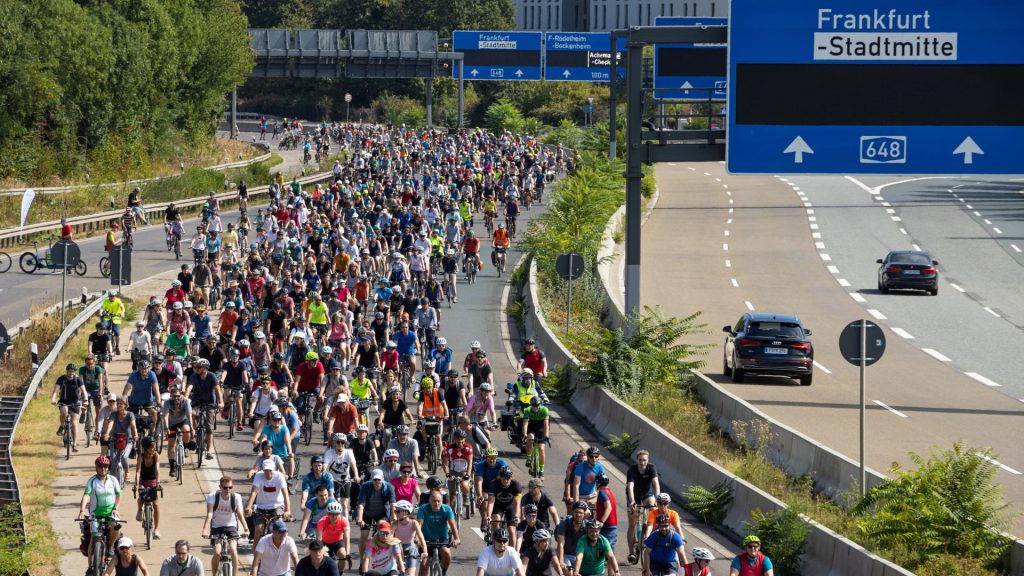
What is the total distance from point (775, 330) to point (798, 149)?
842 cm

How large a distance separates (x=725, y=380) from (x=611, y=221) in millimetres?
22587

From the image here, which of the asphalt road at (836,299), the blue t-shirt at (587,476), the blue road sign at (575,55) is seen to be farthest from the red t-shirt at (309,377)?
the blue road sign at (575,55)

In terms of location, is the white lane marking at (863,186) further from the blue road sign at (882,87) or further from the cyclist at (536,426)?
the cyclist at (536,426)

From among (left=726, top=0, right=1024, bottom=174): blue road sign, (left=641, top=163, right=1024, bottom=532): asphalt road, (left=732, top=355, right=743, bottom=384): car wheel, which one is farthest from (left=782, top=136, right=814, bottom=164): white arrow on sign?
(left=732, top=355, right=743, bottom=384): car wheel

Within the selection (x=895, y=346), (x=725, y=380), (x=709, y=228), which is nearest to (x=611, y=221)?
(x=709, y=228)

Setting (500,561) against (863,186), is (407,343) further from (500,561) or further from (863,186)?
(863,186)

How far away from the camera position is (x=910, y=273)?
44656 millimetres

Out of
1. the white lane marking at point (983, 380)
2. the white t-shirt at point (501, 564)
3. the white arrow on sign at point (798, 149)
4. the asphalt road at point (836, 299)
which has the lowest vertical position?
the white lane marking at point (983, 380)

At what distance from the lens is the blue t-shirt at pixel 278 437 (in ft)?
64.1

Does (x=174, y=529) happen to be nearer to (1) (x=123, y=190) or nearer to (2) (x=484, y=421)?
(2) (x=484, y=421)

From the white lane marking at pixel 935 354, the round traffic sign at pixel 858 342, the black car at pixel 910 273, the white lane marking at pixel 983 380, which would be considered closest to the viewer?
the round traffic sign at pixel 858 342

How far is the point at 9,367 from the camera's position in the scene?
29844 mm

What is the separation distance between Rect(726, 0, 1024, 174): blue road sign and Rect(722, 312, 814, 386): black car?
26.7 feet

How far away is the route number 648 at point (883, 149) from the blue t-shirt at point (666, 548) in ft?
26.5
